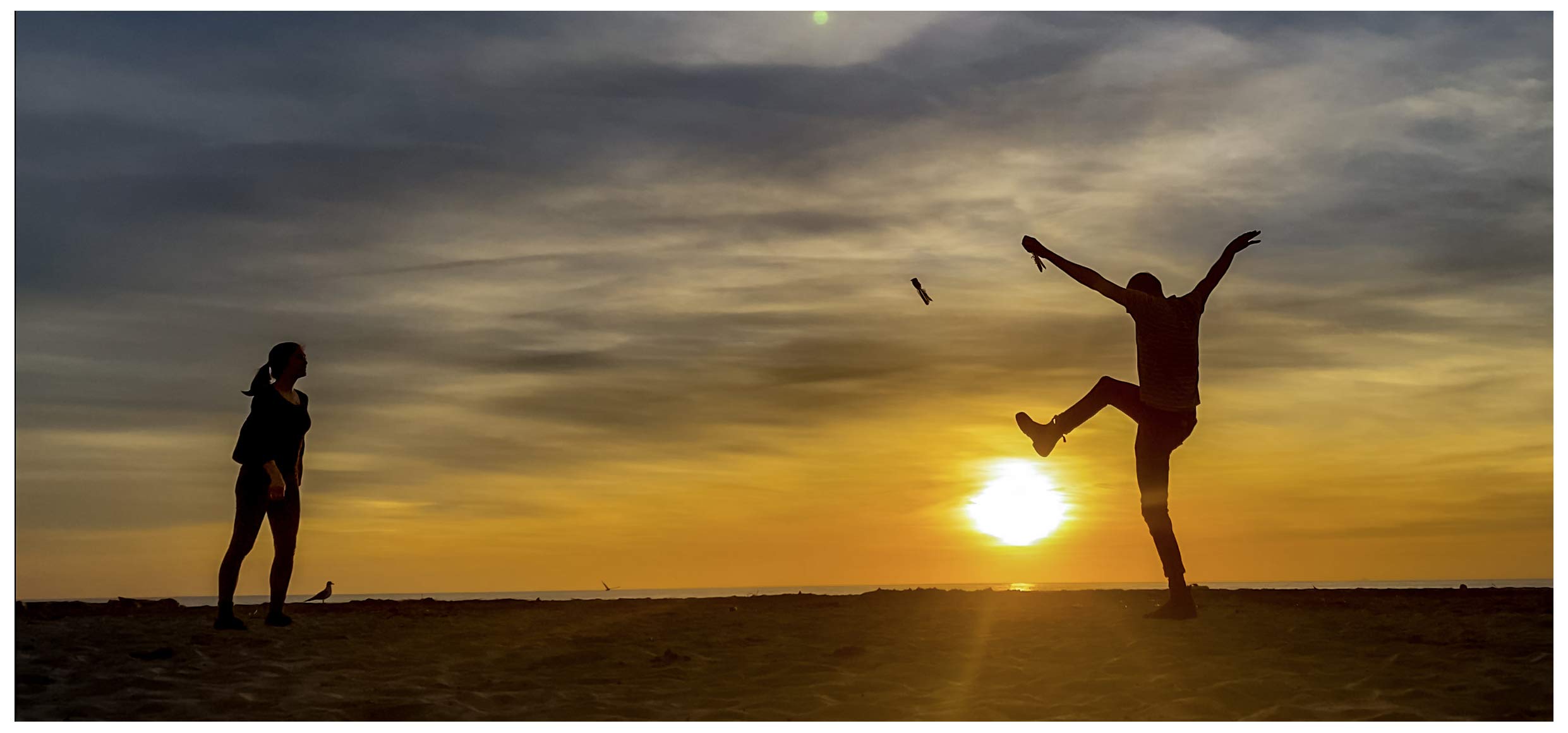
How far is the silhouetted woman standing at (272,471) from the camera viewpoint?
1062 cm

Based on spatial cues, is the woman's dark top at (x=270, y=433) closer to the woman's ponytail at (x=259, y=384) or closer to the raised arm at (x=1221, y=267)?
the woman's ponytail at (x=259, y=384)

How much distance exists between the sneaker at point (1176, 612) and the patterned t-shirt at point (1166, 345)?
5.71 ft

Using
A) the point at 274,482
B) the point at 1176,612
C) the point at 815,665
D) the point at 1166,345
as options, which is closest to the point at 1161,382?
the point at 1166,345

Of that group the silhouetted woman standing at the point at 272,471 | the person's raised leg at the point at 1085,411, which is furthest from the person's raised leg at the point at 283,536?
the person's raised leg at the point at 1085,411

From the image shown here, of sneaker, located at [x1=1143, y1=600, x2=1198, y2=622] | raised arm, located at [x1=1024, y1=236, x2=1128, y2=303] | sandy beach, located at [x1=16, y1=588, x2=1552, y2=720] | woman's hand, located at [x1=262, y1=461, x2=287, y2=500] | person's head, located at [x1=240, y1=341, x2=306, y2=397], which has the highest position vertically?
raised arm, located at [x1=1024, y1=236, x2=1128, y2=303]

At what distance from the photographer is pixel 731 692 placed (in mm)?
8547

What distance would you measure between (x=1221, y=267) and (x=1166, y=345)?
910 millimetres

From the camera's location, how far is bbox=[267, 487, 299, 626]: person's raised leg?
429 inches

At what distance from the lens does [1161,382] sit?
431 inches

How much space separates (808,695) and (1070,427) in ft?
13.9

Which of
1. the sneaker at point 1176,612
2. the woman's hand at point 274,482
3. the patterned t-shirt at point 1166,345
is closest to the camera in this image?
the woman's hand at point 274,482

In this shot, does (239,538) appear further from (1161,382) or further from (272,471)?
(1161,382)

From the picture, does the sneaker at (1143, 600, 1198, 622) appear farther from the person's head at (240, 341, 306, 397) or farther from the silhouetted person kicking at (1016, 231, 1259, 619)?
the person's head at (240, 341, 306, 397)

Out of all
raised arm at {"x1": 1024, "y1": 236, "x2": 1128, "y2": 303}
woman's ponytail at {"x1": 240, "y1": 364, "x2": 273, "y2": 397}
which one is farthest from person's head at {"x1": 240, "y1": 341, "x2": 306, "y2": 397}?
raised arm at {"x1": 1024, "y1": 236, "x2": 1128, "y2": 303}
